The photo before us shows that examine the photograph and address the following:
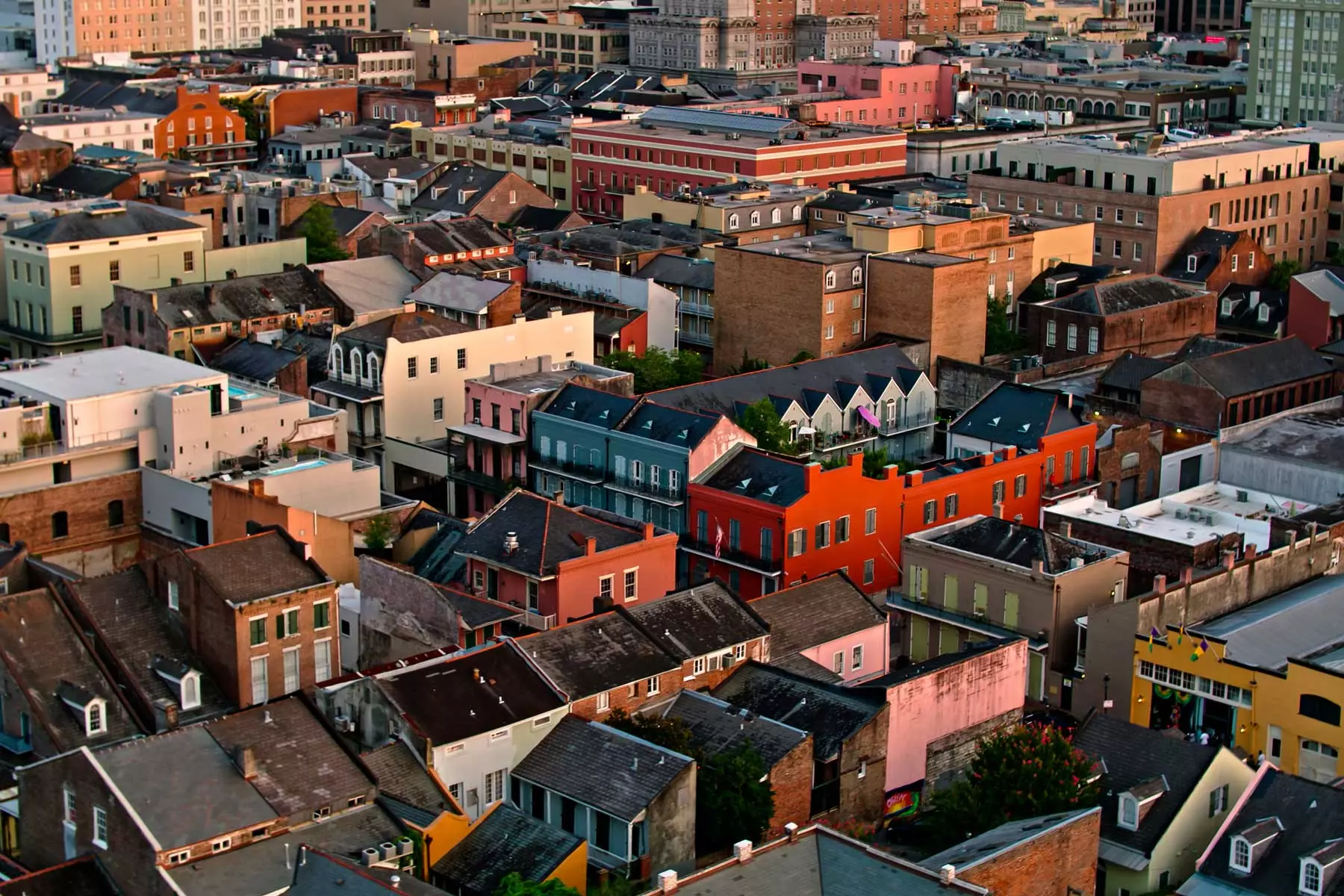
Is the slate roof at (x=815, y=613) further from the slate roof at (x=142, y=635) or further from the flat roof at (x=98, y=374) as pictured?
the flat roof at (x=98, y=374)

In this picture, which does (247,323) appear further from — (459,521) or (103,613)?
(103,613)

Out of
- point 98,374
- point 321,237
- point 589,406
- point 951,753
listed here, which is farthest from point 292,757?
point 321,237

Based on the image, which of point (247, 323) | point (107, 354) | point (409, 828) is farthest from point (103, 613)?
point (247, 323)

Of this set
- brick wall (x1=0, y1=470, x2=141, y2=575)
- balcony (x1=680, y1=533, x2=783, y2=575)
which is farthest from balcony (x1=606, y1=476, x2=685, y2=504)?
brick wall (x1=0, y1=470, x2=141, y2=575)

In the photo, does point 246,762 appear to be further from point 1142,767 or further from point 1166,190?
point 1166,190

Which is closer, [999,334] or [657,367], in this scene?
[657,367]

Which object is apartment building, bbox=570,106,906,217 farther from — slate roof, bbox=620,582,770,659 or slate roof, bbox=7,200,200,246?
slate roof, bbox=620,582,770,659

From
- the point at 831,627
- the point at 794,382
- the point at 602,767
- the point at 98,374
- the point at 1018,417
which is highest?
the point at 98,374
